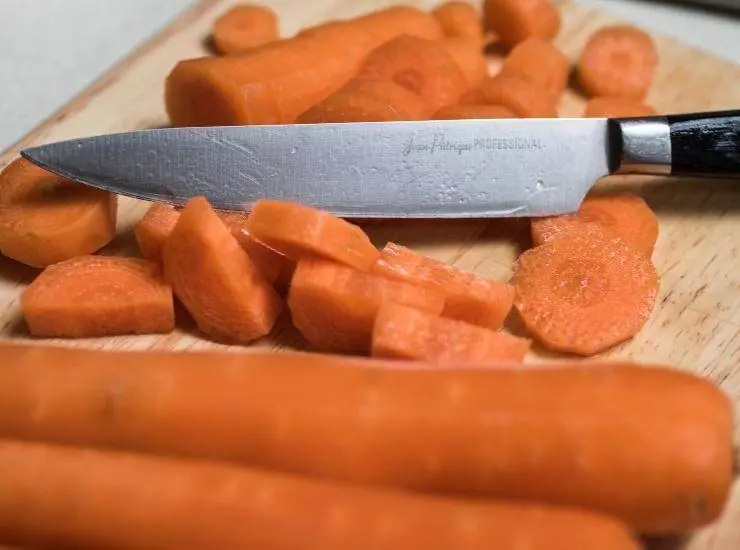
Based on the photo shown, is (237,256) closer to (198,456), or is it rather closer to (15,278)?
(198,456)

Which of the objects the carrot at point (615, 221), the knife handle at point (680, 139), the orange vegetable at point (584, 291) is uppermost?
the knife handle at point (680, 139)

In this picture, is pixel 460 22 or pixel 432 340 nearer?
pixel 432 340

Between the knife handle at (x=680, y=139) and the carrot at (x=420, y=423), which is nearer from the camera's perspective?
the carrot at (x=420, y=423)

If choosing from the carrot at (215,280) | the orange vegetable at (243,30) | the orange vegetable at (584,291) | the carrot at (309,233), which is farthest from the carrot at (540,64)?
the carrot at (215,280)

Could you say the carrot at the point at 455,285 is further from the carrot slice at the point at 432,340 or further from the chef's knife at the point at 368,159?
the chef's knife at the point at 368,159

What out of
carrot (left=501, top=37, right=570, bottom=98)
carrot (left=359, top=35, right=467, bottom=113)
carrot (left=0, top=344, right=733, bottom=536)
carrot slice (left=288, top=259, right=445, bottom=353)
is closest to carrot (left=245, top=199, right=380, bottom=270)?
carrot slice (left=288, top=259, right=445, bottom=353)

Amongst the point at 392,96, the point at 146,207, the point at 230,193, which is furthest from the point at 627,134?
the point at 146,207

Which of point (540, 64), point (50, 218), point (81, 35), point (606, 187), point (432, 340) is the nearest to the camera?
point (432, 340)

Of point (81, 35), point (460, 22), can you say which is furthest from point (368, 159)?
point (81, 35)

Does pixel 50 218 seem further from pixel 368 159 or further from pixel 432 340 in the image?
pixel 432 340
